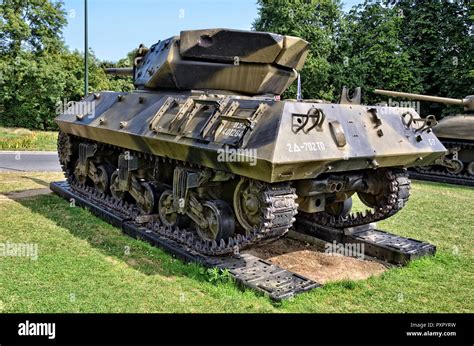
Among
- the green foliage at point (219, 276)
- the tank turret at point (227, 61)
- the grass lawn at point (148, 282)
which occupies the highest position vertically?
the tank turret at point (227, 61)

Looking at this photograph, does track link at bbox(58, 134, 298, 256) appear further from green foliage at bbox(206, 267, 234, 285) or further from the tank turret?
the tank turret

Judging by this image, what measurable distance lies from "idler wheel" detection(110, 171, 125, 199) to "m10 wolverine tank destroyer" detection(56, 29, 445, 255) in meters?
0.04

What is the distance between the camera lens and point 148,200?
8.82m

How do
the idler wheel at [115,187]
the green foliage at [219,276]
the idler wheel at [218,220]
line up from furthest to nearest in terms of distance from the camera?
the idler wheel at [115,187], the idler wheel at [218,220], the green foliage at [219,276]

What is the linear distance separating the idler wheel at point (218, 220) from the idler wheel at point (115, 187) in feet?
9.43

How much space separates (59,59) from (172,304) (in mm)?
31489

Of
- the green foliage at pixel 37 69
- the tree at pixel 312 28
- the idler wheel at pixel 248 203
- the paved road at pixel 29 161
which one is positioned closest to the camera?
the idler wheel at pixel 248 203

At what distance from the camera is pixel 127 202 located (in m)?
9.68

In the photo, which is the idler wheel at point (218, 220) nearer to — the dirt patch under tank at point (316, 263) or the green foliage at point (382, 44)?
the dirt patch under tank at point (316, 263)

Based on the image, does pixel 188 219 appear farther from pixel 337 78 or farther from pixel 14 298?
pixel 337 78

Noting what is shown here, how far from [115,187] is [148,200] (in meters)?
1.31

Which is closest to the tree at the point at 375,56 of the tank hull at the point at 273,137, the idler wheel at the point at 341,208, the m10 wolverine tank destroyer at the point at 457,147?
the m10 wolverine tank destroyer at the point at 457,147

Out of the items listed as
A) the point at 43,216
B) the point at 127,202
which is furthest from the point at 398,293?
the point at 43,216

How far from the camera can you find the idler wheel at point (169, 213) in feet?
26.9
